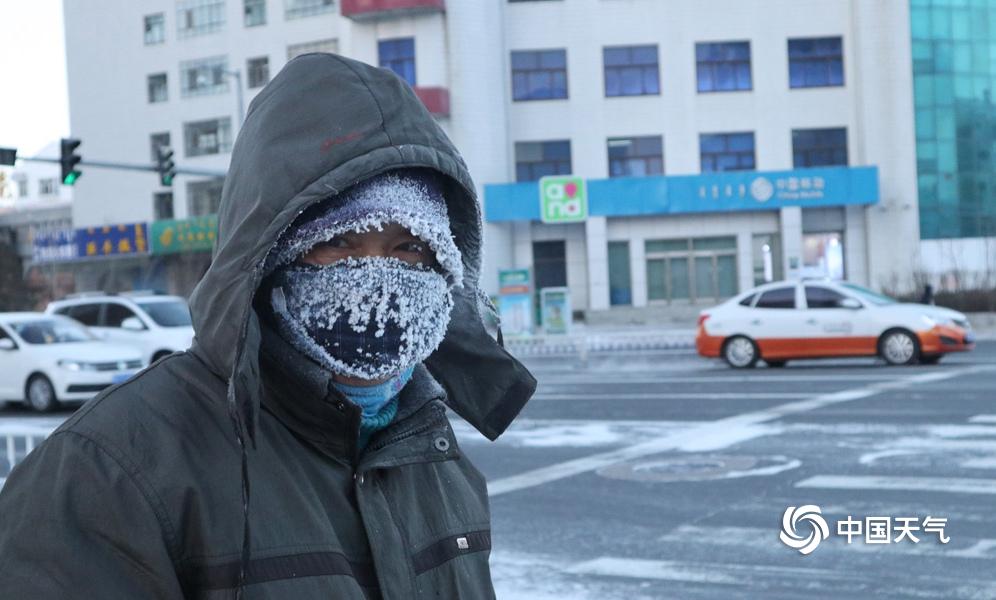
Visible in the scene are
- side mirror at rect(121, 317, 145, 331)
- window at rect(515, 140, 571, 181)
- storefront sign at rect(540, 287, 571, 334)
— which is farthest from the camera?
window at rect(515, 140, 571, 181)

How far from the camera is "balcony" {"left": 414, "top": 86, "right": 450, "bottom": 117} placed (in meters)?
43.1

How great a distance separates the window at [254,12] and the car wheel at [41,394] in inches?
1328

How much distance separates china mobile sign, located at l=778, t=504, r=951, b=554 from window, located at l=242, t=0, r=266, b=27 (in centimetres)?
4519

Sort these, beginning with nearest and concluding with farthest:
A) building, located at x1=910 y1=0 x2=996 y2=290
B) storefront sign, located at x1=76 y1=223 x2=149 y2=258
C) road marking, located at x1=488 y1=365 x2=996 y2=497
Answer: road marking, located at x1=488 y1=365 x2=996 y2=497, building, located at x1=910 y1=0 x2=996 y2=290, storefront sign, located at x1=76 y1=223 x2=149 y2=258

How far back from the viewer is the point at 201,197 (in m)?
51.8

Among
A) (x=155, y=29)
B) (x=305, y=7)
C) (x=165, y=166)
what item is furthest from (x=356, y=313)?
(x=155, y=29)

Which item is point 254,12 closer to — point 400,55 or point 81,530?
point 400,55

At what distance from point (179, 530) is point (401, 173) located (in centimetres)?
76

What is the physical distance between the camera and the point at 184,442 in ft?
6.03

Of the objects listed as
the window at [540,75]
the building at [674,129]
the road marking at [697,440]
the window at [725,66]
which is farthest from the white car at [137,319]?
the window at [725,66]

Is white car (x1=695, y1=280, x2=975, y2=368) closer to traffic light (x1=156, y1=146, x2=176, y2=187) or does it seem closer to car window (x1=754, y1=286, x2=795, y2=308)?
A: car window (x1=754, y1=286, x2=795, y2=308)

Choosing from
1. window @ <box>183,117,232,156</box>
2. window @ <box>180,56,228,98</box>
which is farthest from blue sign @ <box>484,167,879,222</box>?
window @ <box>180,56,228,98</box>

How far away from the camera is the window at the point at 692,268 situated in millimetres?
45375

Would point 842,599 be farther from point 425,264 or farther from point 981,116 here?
point 981,116
